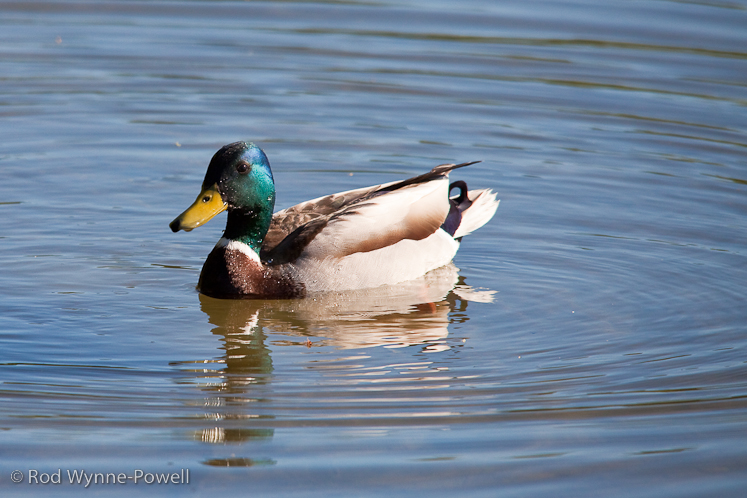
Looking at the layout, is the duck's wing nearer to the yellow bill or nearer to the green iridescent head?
the green iridescent head

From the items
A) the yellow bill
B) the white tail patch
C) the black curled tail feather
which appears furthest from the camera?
the white tail patch

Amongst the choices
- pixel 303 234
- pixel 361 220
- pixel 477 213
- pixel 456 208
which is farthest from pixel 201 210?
pixel 477 213

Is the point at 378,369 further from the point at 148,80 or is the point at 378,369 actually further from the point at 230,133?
the point at 148,80

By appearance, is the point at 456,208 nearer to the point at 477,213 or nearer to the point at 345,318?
the point at 477,213

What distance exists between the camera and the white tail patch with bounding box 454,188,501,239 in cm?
851

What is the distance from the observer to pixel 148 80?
12.2 m

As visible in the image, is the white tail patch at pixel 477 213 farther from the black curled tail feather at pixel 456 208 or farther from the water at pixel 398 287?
the water at pixel 398 287

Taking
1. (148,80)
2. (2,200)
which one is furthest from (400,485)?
(148,80)

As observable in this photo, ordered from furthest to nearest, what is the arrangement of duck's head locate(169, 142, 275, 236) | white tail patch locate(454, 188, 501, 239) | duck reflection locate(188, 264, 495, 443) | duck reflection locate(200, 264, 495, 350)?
white tail patch locate(454, 188, 501, 239)
duck's head locate(169, 142, 275, 236)
duck reflection locate(200, 264, 495, 350)
duck reflection locate(188, 264, 495, 443)

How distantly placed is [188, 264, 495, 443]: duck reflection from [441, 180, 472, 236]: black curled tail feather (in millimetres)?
421

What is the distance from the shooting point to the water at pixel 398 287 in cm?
509
